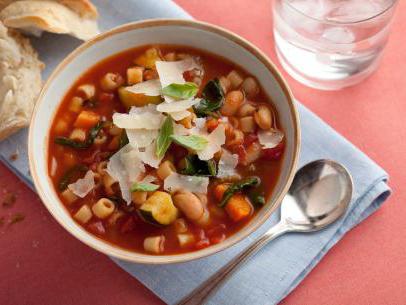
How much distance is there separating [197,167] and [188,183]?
93 millimetres

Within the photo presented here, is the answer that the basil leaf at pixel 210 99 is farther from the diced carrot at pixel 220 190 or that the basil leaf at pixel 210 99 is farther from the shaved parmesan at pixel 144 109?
the diced carrot at pixel 220 190

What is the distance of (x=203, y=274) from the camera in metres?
2.77

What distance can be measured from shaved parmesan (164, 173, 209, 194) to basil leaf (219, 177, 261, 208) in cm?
9

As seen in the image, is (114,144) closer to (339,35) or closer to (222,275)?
(222,275)

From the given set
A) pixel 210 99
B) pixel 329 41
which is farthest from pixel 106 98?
pixel 329 41

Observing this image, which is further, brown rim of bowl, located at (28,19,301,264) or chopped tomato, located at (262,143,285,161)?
A: chopped tomato, located at (262,143,285,161)

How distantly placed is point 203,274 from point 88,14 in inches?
62.0

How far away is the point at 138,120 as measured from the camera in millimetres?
2602

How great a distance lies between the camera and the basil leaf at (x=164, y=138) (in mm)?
2559

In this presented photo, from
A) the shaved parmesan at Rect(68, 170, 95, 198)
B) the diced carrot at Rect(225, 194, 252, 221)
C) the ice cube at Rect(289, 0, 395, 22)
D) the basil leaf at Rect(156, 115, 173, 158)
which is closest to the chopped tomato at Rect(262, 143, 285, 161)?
the diced carrot at Rect(225, 194, 252, 221)

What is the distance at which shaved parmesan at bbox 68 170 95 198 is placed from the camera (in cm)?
263

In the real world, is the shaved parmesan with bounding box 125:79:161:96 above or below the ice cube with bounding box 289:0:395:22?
below

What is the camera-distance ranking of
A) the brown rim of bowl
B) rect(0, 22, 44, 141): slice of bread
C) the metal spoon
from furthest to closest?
rect(0, 22, 44, 141): slice of bread < the metal spoon < the brown rim of bowl

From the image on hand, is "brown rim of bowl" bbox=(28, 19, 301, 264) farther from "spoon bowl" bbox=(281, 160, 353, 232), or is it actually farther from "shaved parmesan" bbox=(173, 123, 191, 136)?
"shaved parmesan" bbox=(173, 123, 191, 136)
